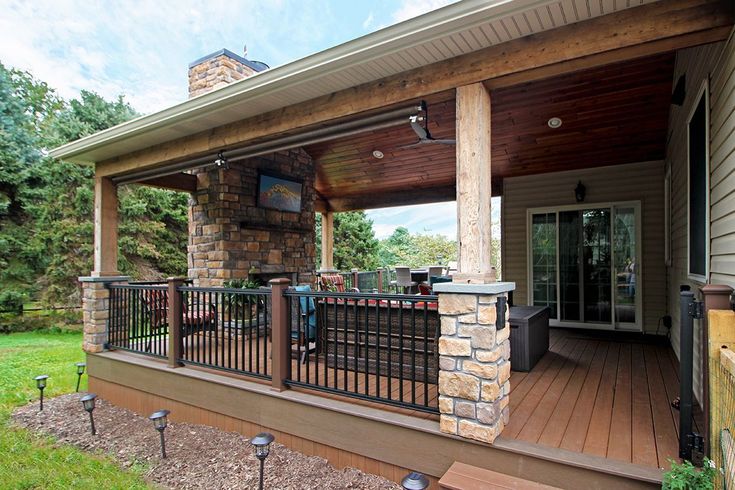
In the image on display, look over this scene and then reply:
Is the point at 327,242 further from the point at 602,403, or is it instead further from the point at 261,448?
the point at 602,403

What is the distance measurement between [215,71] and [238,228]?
264 cm

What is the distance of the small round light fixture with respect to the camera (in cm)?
522

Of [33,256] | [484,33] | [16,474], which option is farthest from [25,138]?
[484,33]

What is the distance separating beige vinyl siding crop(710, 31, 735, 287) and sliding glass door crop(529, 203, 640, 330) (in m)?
3.50

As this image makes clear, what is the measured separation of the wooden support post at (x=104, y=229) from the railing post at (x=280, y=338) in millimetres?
3333

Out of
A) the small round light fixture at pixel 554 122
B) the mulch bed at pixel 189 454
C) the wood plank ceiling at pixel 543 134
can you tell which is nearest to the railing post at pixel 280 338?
the mulch bed at pixel 189 454

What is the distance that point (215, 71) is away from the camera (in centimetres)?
638

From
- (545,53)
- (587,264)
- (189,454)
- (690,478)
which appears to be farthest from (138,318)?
(587,264)

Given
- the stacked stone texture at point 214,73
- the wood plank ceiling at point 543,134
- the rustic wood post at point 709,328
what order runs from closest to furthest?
the rustic wood post at point 709,328
the wood plank ceiling at point 543,134
the stacked stone texture at point 214,73

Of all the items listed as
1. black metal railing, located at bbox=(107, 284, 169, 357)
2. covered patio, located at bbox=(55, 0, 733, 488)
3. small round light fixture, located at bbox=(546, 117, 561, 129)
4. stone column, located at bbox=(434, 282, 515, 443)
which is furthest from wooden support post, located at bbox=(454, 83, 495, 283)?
black metal railing, located at bbox=(107, 284, 169, 357)

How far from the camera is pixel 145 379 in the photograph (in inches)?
183

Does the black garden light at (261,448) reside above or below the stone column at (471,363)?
below

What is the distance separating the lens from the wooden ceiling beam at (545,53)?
2.19 meters

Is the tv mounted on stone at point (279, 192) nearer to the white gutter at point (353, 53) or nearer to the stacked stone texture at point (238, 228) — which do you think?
the stacked stone texture at point (238, 228)
